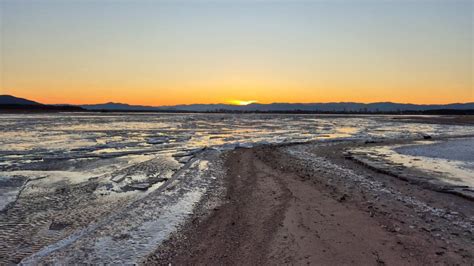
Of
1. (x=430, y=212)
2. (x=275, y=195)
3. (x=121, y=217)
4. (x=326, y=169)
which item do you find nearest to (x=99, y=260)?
(x=121, y=217)

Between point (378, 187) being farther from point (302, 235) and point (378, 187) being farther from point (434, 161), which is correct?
point (434, 161)

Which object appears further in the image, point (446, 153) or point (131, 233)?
point (446, 153)

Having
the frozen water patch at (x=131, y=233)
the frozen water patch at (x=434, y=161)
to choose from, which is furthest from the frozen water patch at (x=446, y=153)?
the frozen water patch at (x=131, y=233)

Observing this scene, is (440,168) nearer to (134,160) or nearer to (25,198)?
(134,160)

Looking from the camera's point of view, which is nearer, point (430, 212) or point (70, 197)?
point (430, 212)

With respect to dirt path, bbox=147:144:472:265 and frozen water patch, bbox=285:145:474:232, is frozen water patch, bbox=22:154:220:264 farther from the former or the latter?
frozen water patch, bbox=285:145:474:232

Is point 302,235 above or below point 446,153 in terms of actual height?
below

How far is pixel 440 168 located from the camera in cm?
1319

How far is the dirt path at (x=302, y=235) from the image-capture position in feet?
17.2

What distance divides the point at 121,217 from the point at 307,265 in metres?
4.27

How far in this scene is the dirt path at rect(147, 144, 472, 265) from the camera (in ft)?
17.2

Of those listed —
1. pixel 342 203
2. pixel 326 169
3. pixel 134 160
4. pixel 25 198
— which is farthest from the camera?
pixel 134 160

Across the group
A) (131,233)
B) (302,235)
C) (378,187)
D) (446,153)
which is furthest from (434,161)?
(131,233)

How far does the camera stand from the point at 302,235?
6113 millimetres
